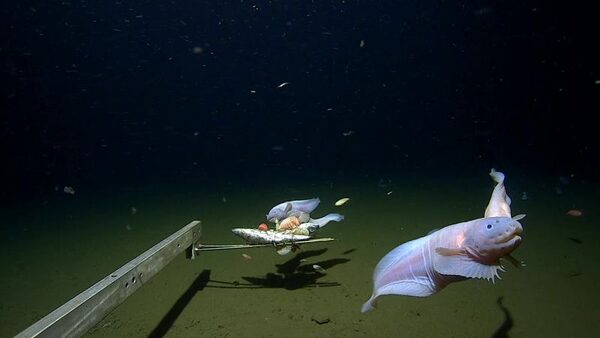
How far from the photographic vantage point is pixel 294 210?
4059 mm

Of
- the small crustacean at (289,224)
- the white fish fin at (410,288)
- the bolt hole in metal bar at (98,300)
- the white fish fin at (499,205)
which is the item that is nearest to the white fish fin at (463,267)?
the white fish fin at (410,288)

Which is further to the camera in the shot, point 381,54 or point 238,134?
point 381,54

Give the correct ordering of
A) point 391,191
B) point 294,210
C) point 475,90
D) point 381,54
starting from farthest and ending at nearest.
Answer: point 381,54, point 475,90, point 391,191, point 294,210

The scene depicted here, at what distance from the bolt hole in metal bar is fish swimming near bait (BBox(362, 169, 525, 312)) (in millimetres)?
1570

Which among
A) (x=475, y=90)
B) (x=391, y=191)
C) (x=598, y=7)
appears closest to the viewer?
(x=391, y=191)

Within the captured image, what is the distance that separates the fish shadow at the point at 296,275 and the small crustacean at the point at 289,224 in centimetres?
85

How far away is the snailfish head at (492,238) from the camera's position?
5.02 ft

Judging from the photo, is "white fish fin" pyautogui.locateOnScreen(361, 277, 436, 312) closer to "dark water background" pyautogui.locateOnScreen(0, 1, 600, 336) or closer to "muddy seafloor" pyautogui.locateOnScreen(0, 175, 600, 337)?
"muddy seafloor" pyautogui.locateOnScreen(0, 175, 600, 337)

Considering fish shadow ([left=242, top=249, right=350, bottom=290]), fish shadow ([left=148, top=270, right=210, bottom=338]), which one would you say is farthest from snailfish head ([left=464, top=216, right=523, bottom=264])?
fish shadow ([left=148, top=270, right=210, bottom=338])

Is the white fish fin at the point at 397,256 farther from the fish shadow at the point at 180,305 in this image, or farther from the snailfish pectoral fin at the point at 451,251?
the fish shadow at the point at 180,305

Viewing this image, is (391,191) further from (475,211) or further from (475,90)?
(475,90)

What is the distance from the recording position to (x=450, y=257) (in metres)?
1.63

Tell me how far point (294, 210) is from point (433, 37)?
185ft

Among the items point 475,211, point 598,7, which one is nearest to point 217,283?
point 475,211
